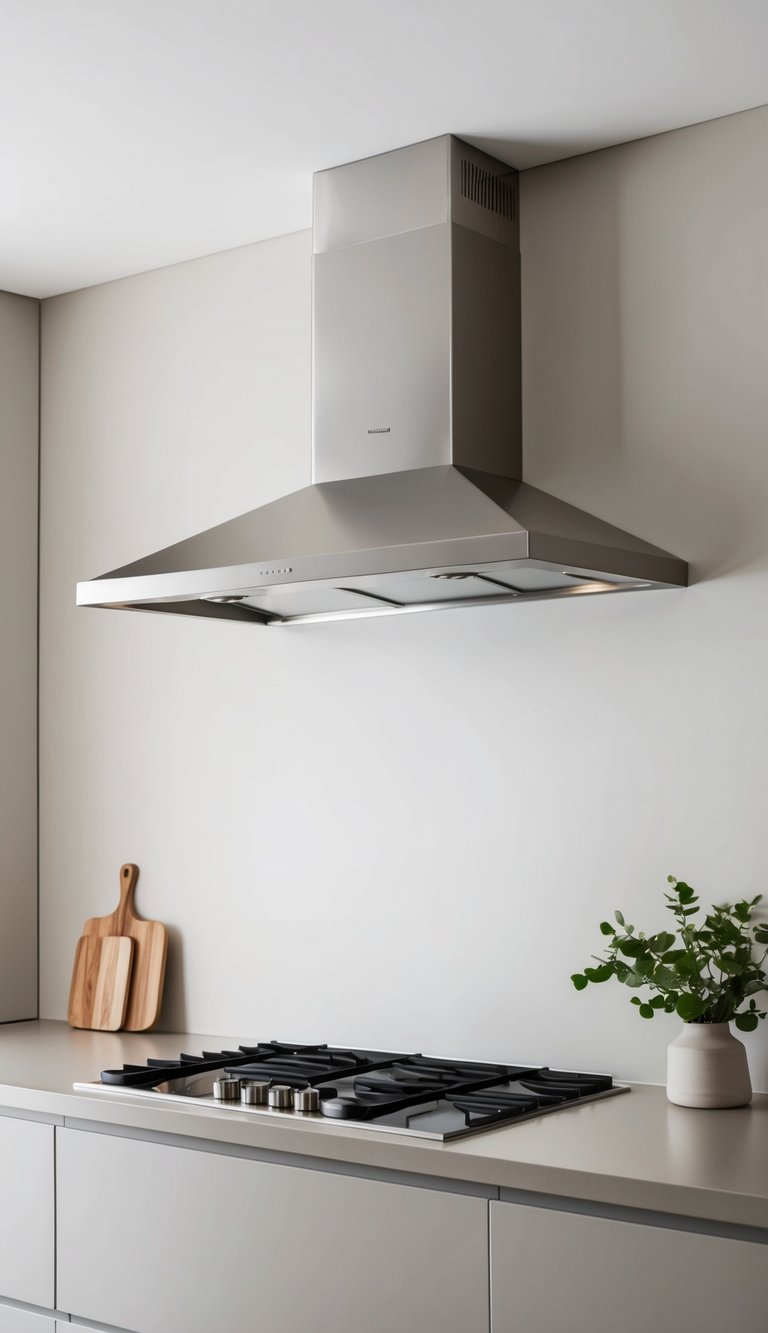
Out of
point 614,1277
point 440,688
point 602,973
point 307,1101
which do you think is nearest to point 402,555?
point 440,688

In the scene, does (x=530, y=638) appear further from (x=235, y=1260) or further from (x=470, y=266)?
(x=235, y=1260)

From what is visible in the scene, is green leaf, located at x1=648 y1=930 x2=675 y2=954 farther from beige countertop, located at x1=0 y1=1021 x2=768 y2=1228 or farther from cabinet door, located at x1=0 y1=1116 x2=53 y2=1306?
cabinet door, located at x1=0 y1=1116 x2=53 y2=1306

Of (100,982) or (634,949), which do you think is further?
(100,982)

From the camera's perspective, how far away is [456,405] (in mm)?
2346

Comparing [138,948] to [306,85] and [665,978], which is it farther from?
[306,85]

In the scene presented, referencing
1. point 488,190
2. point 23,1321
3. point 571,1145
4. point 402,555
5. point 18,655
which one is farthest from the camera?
point 18,655

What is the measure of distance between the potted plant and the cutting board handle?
119 centimetres

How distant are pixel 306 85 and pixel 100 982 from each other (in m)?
1.81

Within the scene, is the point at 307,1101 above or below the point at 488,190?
below

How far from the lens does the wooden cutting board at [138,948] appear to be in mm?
2900

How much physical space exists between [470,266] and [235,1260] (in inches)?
63.6

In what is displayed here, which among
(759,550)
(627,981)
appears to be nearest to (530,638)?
(759,550)

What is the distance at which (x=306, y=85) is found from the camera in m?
2.21

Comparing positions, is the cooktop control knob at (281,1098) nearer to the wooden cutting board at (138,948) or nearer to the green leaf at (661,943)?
the green leaf at (661,943)
